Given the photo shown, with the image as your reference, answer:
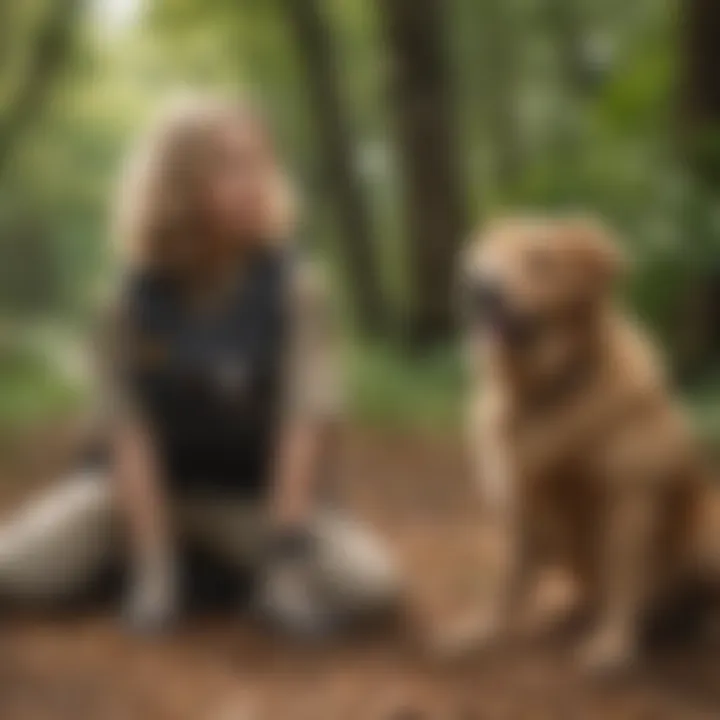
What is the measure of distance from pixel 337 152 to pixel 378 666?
0.35m

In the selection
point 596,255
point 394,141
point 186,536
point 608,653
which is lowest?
point 608,653

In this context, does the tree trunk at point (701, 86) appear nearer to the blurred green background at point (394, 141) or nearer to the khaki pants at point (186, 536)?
the blurred green background at point (394, 141)

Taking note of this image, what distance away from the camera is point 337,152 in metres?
1.00

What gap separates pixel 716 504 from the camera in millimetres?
1046

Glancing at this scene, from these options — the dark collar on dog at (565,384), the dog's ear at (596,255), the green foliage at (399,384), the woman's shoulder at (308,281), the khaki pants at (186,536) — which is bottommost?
the khaki pants at (186,536)

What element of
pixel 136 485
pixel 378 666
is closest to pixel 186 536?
pixel 136 485

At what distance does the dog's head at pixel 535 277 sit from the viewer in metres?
0.96

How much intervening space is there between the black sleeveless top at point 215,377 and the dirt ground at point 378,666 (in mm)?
72

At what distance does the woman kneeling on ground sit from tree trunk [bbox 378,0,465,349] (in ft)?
0.23

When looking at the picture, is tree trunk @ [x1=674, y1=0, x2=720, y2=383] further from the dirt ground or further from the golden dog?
the dirt ground

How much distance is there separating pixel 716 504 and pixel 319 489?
0.92 feet

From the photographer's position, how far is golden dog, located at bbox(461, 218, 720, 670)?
38.5 inches

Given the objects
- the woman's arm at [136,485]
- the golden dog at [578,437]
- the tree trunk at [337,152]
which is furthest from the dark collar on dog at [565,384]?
the woman's arm at [136,485]

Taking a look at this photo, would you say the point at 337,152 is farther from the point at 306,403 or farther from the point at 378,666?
the point at 378,666
